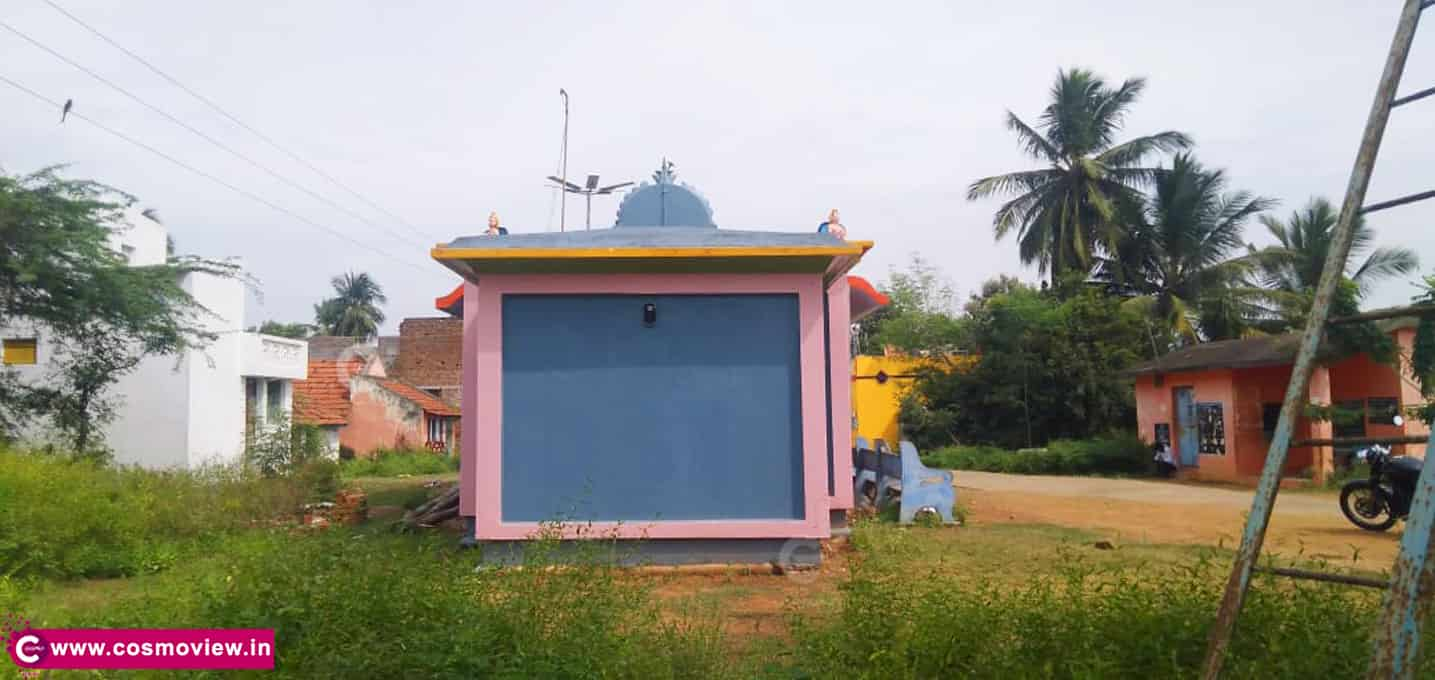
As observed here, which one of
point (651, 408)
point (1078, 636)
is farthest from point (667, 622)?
point (651, 408)

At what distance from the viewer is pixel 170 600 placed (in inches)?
217

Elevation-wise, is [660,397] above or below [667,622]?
above

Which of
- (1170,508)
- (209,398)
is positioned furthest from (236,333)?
(1170,508)

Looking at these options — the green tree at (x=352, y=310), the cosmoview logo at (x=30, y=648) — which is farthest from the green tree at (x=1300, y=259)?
the green tree at (x=352, y=310)

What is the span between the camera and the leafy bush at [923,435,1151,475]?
24.0 meters

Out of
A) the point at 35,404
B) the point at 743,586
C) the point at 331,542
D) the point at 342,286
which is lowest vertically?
the point at 743,586

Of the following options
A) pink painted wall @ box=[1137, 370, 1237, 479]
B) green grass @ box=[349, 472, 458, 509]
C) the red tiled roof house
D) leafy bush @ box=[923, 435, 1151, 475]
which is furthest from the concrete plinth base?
the red tiled roof house

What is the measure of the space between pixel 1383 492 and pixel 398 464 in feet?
72.4

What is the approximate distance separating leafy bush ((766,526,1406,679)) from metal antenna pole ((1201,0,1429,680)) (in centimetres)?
44

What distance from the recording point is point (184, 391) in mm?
19234

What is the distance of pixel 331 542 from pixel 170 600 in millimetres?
919

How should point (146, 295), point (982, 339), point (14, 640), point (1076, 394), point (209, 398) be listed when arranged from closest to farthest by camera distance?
point (14, 640)
point (146, 295)
point (209, 398)
point (1076, 394)
point (982, 339)

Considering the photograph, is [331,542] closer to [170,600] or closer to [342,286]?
[170,600]

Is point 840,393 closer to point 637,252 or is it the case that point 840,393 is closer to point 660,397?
point 660,397
